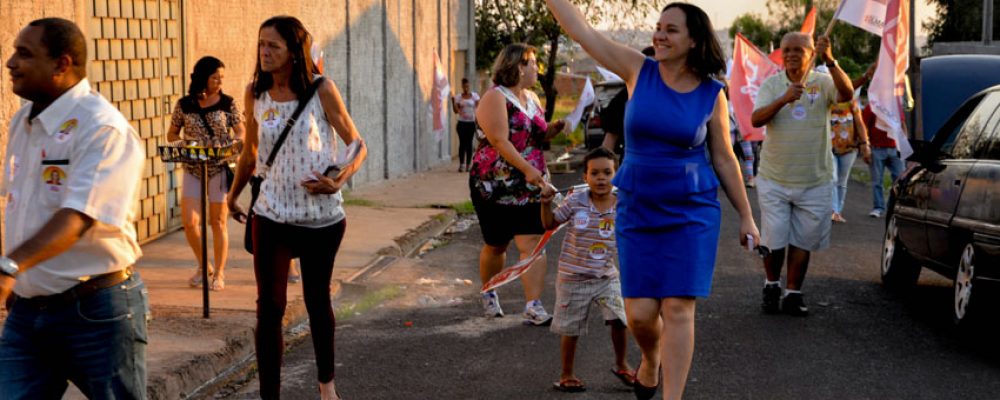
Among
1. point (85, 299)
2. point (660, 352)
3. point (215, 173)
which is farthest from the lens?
point (215, 173)

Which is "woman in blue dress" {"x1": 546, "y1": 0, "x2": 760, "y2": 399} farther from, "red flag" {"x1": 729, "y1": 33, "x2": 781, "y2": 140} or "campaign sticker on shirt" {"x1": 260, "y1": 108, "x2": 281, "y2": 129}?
"red flag" {"x1": 729, "y1": 33, "x2": 781, "y2": 140}

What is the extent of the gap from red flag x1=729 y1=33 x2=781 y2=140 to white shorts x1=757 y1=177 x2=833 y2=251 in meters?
7.03

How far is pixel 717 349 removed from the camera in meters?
7.77

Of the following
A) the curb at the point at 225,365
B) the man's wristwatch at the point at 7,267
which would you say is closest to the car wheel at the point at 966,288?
the curb at the point at 225,365

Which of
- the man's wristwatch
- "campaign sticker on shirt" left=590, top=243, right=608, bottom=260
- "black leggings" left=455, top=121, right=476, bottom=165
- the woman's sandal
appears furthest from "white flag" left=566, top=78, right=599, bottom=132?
"black leggings" left=455, top=121, right=476, bottom=165

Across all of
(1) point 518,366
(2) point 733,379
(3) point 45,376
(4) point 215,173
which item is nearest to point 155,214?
(4) point 215,173

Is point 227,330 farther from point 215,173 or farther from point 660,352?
point 660,352

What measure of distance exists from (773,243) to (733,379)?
2.10m

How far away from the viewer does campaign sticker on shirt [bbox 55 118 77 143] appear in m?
4.02

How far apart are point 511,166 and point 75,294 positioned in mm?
4371

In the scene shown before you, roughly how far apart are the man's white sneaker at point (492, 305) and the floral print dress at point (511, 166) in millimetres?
751

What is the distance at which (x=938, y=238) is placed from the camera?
8.80 meters

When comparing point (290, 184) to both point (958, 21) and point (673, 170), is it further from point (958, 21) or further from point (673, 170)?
point (958, 21)

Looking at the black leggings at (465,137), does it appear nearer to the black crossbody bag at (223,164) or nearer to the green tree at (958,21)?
the black crossbody bag at (223,164)
